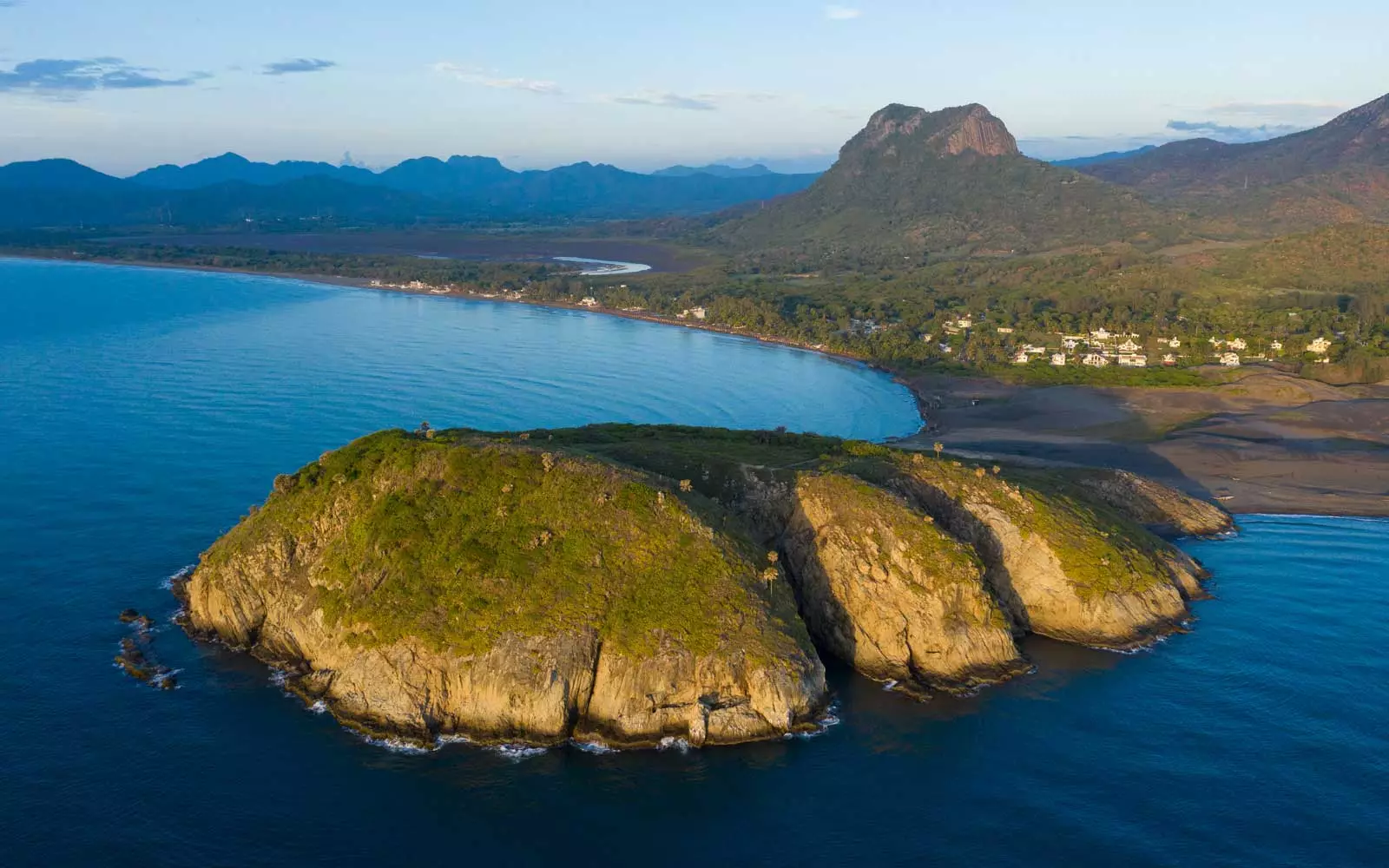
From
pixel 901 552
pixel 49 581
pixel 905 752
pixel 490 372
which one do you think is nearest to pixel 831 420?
pixel 490 372

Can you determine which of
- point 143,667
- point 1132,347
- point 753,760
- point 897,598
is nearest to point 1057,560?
point 897,598

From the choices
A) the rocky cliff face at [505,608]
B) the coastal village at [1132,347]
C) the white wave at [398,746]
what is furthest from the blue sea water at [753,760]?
the coastal village at [1132,347]

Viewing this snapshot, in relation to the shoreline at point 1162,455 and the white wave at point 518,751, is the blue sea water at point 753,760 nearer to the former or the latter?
the white wave at point 518,751

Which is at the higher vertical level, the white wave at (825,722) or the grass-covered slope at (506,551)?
the grass-covered slope at (506,551)

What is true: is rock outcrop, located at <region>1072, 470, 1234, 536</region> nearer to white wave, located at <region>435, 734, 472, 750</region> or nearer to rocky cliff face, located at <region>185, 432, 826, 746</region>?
rocky cliff face, located at <region>185, 432, 826, 746</region>

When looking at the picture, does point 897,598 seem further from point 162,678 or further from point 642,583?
point 162,678

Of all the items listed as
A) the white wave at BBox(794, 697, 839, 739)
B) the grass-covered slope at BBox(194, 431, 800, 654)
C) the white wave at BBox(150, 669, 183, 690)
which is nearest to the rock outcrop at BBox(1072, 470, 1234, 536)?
the white wave at BBox(794, 697, 839, 739)

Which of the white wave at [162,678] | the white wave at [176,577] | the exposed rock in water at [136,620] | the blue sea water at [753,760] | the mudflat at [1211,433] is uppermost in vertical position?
the mudflat at [1211,433]

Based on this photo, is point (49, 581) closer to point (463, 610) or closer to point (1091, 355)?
point (463, 610)
